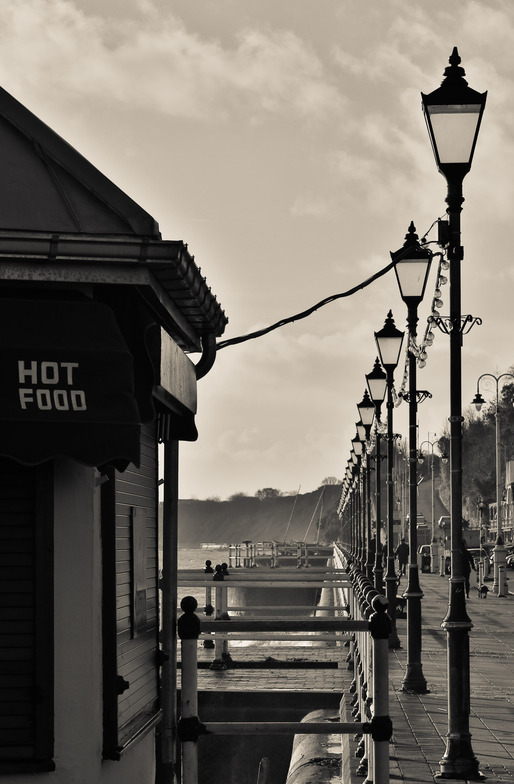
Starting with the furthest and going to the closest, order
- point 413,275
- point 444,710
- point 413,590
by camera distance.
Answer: point 413,590, point 413,275, point 444,710

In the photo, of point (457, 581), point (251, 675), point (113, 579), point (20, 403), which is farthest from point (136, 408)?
point (251, 675)

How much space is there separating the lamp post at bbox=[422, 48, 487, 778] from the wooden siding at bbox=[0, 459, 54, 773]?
3.90 m

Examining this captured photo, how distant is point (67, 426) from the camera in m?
7.27

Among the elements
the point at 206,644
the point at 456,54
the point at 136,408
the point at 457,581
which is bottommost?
the point at 206,644

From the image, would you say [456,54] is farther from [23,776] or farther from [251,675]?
[251,675]

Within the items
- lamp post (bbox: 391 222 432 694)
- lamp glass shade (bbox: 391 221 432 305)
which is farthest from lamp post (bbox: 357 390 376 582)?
lamp glass shade (bbox: 391 221 432 305)

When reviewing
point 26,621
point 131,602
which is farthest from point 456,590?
point 26,621

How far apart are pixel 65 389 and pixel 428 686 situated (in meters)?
10.4

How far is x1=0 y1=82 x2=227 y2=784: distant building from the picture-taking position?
24.1 feet

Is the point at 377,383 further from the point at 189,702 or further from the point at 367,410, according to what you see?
the point at 189,702

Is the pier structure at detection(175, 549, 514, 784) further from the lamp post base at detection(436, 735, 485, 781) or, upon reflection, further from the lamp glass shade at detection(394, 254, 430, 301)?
the lamp glass shade at detection(394, 254, 430, 301)

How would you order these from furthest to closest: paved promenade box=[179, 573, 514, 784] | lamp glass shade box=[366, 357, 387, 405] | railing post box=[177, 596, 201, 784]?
lamp glass shade box=[366, 357, 387, 405] < paved promenade box=[179, 573, 514, 784] < railing post box=[177, 596, 201, 784]

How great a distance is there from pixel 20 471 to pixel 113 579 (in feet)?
2.85

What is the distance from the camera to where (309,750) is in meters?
12.6
